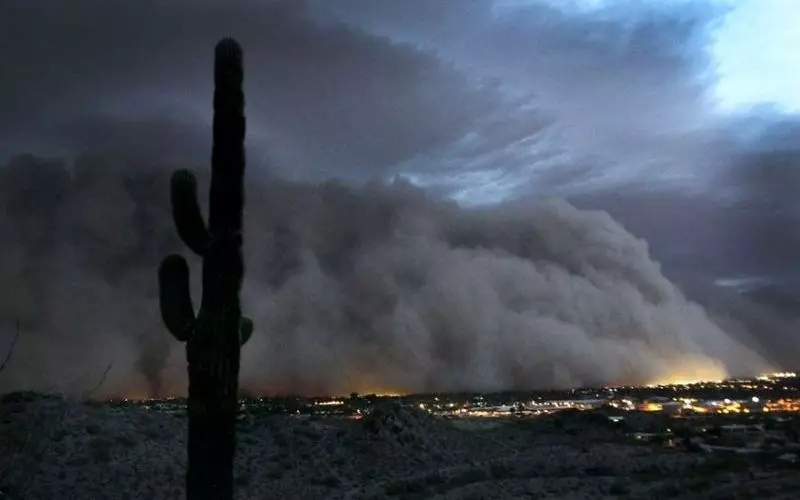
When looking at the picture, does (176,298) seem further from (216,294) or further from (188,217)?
(188,217)

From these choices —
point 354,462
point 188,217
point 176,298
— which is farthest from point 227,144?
point 354,462

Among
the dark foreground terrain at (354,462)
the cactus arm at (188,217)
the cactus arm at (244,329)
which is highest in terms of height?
the cactus arm at (188,217)

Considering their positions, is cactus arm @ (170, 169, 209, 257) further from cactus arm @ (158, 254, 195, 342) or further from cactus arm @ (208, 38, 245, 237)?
cactus arm @ (158, 254, 195, 342)

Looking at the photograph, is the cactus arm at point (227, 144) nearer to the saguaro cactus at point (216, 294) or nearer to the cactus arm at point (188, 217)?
the saguaro cactus at point (216, 294)

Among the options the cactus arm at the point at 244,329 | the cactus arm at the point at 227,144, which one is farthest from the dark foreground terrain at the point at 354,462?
the cactus arm at the point at 227,144

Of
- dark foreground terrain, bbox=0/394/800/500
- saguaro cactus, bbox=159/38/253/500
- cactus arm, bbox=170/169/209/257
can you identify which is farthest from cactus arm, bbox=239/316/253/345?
dark foreground terrain, bbox=0/394/800/500

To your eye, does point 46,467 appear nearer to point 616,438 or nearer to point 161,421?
point 161,421
